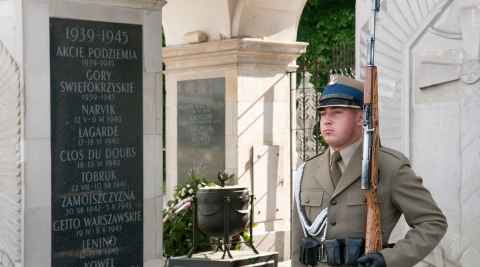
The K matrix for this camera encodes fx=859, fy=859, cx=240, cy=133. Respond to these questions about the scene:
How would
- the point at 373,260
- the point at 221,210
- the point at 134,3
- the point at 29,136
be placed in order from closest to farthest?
the point at 373,260
the point at 29,136
the point at 134,3
the point at 221,210

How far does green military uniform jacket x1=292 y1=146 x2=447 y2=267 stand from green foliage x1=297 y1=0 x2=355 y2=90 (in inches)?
470

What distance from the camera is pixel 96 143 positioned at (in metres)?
6.12

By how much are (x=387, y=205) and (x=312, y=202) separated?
0.99 ft

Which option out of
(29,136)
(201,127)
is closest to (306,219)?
(29,136)

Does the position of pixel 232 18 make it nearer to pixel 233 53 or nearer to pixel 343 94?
pixel 233 53

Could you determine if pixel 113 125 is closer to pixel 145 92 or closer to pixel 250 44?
pixel 145 92

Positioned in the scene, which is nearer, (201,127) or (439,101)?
(439,101)

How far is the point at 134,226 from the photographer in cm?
641

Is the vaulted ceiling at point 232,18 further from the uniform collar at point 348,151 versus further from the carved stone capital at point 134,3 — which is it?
the uniform collar at point 348,151

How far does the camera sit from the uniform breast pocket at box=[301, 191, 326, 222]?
10.7 feet

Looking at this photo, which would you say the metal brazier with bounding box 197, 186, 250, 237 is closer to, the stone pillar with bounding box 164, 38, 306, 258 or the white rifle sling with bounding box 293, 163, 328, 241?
the stone pillar with bounding box 164, 38, 306, 258

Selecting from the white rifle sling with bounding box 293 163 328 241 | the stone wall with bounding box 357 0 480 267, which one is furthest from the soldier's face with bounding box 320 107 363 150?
the stone wall with bounding box 357 0 480 267

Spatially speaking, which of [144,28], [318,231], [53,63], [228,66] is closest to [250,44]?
[228,66]

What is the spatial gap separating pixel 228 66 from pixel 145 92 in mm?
3478
